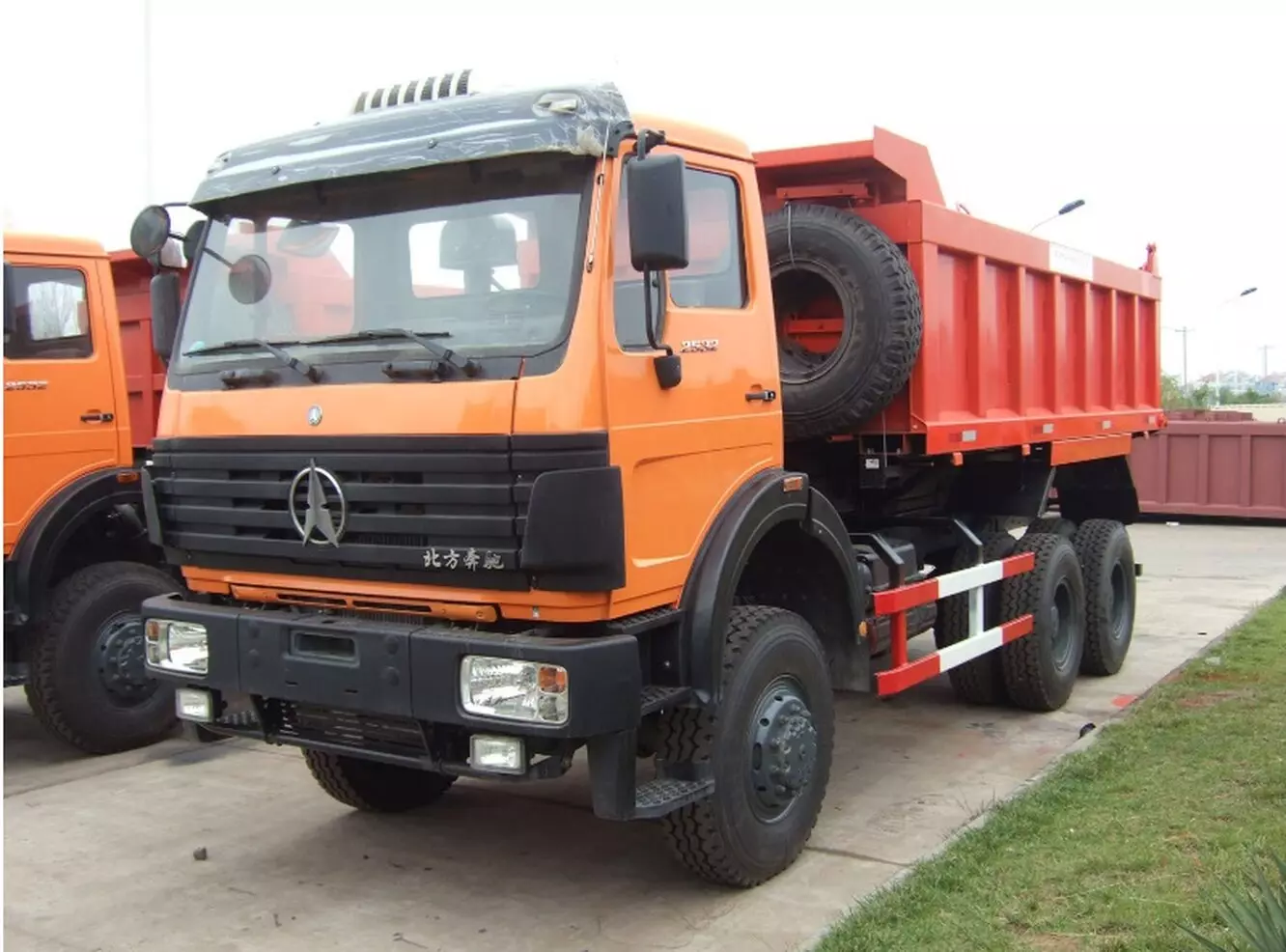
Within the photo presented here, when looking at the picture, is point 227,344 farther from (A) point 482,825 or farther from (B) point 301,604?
(A) point 482,825

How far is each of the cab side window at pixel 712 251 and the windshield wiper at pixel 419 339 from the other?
589 millimetres

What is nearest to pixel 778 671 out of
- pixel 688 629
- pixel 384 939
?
pixel 688 629

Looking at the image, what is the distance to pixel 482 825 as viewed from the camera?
18.3 feet

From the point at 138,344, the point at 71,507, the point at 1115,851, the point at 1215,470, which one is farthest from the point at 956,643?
the point at 1215,470

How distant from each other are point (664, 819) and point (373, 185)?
2.45 meters

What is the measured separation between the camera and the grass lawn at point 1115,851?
4.08m

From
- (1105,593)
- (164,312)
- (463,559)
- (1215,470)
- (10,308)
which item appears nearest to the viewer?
(463,559)

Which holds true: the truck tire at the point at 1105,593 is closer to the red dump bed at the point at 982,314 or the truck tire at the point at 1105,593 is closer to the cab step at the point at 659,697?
the red dump bed at the point at 982,314

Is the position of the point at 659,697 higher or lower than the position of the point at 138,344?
lower

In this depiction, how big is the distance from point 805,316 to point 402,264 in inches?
91.8

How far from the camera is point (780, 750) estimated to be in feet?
15.3

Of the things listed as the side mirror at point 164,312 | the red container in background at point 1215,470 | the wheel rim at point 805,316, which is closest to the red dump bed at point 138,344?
the side mirror at point 164,312

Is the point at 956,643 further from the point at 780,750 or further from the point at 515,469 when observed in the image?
the point at 515,469

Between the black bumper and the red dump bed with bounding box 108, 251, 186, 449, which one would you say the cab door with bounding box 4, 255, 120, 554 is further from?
the black bumper
